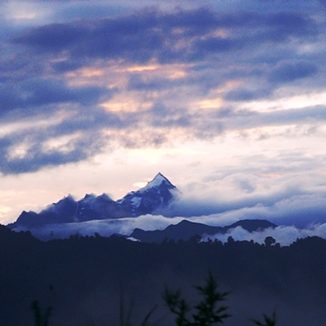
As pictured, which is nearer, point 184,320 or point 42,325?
point 184,320

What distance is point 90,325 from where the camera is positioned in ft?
72.3

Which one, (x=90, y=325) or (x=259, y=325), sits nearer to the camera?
(x=259, y=325)

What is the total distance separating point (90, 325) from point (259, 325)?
5460mm

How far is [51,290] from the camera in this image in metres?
24.1

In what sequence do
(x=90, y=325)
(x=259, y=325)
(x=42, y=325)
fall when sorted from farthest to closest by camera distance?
(x=42, y=325) → (x=90, y=325) → (x=259, y=325)

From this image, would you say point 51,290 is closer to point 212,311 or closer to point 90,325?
point 90,325

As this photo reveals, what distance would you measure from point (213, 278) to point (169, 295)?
1204 mm

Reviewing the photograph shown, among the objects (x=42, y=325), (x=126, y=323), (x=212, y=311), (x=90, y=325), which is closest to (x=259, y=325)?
(x=212, y=311)

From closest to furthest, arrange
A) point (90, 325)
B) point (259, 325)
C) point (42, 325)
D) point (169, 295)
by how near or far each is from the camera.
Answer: point (259, 325) → point (169, 295) → point (90, 325) → point (42, 325)

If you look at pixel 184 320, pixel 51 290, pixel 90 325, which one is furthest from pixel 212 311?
pixel 51 290

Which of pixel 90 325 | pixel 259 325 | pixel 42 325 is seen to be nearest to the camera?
pixel 259 325

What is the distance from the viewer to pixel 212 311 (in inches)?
799

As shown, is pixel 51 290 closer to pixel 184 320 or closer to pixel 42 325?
pixel 42 325

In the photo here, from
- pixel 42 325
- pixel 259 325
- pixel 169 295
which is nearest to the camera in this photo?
pixel 259 325
